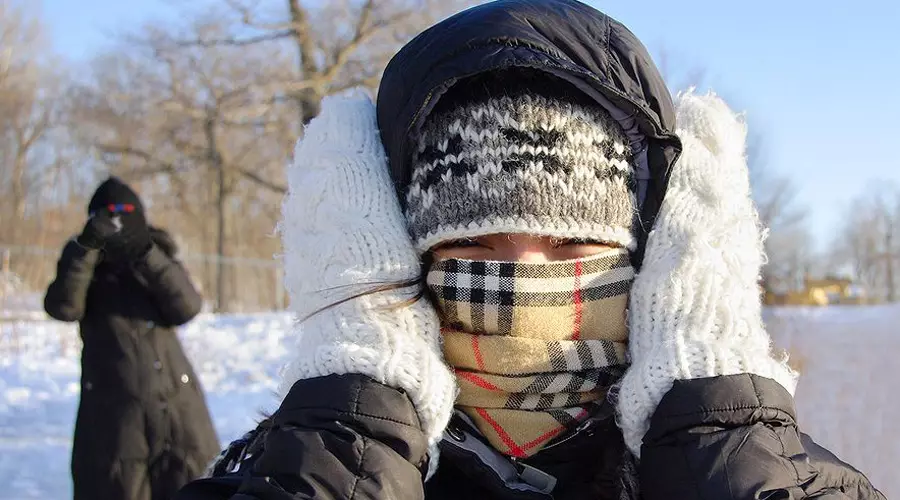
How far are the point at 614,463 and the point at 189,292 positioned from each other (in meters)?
3.12

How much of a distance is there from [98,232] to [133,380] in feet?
2.49

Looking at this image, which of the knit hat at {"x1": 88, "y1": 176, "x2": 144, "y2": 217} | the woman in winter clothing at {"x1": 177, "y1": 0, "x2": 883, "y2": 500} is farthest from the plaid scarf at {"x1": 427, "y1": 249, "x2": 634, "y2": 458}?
the knit hat at {"x1": 88, "y1": 176, "x2": 144, "y2": 217}

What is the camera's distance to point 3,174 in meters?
26.5

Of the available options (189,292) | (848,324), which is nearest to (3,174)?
(189,292)

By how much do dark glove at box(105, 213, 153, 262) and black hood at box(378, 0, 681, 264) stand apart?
9.49ft

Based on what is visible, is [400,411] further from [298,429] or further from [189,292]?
[189,292]

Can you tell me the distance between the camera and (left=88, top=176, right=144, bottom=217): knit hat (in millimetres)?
3938

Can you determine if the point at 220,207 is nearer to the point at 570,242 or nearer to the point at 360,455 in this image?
the point at 570,242

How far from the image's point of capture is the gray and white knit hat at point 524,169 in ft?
4.15

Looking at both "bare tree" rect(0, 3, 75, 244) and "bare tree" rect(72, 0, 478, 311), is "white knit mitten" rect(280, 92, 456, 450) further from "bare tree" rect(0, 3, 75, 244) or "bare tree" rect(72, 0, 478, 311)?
"bare tree" rect(0, 3, 75, 244)

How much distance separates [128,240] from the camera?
389 centimetres

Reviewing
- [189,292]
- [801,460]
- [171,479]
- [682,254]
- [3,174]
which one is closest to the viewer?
[801,460]

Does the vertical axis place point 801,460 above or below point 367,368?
below

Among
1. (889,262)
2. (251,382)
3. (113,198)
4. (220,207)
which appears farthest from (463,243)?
(889,262)
